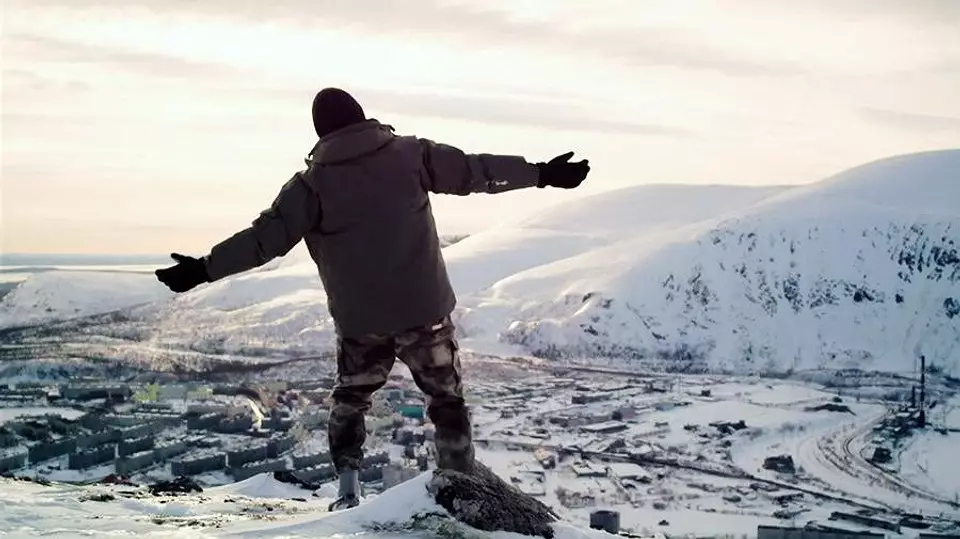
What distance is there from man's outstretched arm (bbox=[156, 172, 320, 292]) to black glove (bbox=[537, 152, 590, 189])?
91 cm

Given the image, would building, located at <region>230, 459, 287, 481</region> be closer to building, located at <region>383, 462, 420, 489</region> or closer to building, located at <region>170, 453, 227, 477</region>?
building, located at <region>170, 453, 227, 477</region>

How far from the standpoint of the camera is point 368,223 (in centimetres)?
382

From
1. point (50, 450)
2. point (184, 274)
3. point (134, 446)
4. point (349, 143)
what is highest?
point (349, 143)

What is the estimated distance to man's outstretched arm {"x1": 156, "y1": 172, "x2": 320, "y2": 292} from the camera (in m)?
3.68

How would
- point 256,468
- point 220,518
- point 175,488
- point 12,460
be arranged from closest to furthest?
1. point 220,518
2. point 175,488
3. point 12,460
4. point 256,468

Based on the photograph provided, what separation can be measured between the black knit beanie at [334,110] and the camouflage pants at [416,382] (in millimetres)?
844

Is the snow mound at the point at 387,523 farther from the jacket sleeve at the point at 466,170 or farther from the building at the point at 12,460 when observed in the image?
the building at the point at 12,460

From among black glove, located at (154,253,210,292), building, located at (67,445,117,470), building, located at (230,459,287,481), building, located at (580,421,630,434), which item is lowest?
building, located at (580,421,630,434)

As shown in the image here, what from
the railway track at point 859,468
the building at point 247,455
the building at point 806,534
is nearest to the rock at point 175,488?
the building at point 247,455

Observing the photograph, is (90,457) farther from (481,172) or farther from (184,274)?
(481,172)

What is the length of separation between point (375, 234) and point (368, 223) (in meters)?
0.05

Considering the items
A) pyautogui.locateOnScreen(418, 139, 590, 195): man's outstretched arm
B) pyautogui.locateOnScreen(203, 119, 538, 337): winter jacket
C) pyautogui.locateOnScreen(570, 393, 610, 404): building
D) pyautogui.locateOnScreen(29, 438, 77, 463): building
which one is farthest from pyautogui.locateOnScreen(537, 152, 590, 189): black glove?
pyautogui.locateOnScreen(570, 393, 610, 404): building

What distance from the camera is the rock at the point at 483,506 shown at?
3.63 meters

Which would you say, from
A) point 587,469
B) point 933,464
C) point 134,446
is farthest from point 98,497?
point 933,464
